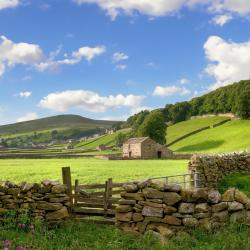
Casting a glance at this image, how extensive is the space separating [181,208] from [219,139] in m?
110

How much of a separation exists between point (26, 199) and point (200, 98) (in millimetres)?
188057

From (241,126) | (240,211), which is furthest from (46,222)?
(241,126)

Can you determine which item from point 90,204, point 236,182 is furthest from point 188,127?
point 90,204

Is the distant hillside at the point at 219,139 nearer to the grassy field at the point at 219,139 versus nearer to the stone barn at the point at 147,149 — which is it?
the grassy field at the point at 219,139

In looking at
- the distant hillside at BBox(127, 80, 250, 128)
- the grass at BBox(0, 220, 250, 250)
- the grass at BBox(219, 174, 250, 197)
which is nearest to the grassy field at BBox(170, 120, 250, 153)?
the distant hillside at BBox(127, 80, 250, 128)

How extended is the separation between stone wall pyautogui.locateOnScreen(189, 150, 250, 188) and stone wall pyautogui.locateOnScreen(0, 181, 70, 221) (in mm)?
13285

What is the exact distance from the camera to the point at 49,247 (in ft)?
33.9

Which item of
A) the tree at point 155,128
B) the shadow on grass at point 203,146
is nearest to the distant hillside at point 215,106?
the shadow on grass at point 203,146

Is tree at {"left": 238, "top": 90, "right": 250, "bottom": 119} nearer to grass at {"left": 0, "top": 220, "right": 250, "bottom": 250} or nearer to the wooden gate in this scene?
the wooden gate

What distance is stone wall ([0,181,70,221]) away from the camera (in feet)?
44.0

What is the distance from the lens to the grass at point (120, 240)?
10.0 metres

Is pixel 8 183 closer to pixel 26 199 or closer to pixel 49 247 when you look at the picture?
pixel 26 199

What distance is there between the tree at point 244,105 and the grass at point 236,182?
108026 millimetres

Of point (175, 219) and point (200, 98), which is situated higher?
point (200, 98)
